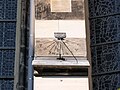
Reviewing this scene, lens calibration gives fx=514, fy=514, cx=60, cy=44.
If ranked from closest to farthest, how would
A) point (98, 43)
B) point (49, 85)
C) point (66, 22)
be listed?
point (49, 85)
point (66, 22)
point (98, 43)

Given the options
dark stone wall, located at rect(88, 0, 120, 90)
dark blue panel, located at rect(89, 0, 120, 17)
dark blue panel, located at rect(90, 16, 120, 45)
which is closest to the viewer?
dark stone wall, located at rect(88, 0, 120, 90)

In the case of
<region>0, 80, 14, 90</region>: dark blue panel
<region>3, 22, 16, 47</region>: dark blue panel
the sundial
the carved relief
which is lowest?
<region>0, 80, 14, 90</region>: dark blue panel

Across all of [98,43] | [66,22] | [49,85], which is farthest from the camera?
[98,43]

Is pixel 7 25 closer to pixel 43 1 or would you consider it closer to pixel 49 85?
pixel 43 1

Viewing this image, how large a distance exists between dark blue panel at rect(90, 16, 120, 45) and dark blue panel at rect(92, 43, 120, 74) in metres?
0.17

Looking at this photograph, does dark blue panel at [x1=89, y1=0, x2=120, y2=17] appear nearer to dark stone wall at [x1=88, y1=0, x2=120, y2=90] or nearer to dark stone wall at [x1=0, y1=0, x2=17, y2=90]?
dark stone wall at [x1=88, y1=0, x2=120, y2=90]

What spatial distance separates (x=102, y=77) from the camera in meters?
9.70

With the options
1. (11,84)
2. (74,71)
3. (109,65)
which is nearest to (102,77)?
(109,65)

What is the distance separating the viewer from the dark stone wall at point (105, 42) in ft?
31.6

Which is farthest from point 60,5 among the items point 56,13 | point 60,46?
point 60,46

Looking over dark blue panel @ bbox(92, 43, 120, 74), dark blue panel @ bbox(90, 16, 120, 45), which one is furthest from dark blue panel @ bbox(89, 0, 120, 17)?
dark blue panel @ bbox(92, 43, 120, 74)

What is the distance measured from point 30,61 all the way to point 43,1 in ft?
3.80

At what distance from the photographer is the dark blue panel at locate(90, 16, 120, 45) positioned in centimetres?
1002

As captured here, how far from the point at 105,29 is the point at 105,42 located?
297 mm
